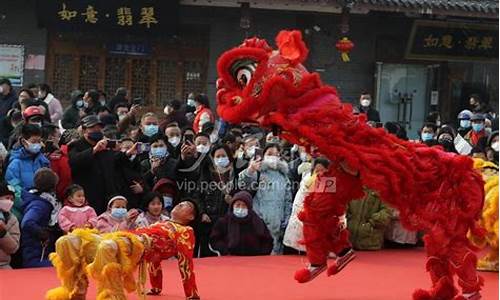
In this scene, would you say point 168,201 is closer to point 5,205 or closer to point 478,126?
point 5,205

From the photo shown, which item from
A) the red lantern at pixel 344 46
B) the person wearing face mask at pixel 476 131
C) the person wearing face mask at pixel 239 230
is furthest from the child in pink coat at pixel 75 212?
the red lantern at pixel 344 46

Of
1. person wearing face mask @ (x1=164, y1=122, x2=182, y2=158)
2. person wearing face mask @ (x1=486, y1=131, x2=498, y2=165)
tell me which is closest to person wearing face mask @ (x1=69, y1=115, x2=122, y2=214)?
person wearing face mask @ (x1=164, y1=122, x2=182, y2=158)

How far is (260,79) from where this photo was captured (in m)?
5.30

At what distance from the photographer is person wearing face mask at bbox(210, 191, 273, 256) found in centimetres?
729

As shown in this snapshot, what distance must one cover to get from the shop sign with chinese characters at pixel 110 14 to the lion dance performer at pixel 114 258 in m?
6.53

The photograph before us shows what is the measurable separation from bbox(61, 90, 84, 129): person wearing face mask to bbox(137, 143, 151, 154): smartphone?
1.77m

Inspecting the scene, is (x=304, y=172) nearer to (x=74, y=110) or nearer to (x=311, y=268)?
(x=311, y=268)

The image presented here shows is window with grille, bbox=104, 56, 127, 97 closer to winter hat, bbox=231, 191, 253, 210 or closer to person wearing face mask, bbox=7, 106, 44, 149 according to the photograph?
person wearing face mask, bbox=7, 106, 44, 149

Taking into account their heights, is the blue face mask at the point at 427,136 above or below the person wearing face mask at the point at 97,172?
above

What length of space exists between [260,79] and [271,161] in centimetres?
250

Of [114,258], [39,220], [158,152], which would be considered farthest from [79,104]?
[114,258]

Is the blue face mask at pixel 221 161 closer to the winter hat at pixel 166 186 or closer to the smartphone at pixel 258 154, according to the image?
the smartphone at pixel 258 154

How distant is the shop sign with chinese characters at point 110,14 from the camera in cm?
1138

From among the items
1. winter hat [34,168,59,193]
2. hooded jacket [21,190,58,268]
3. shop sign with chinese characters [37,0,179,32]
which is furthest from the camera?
shop sign with chinese characters [37,0,179,32]
